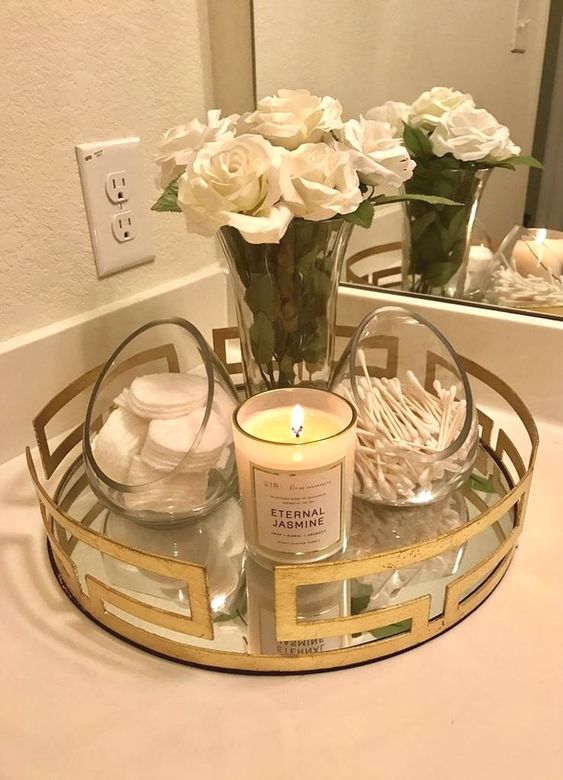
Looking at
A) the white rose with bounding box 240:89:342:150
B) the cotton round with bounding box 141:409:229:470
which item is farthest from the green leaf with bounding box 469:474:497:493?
the white rose with bounding box 240:89:342:150

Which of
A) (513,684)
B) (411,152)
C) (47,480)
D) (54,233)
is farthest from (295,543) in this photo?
(411,152)

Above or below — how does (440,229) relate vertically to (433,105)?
below

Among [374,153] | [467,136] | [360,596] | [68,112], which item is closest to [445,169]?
[467,136]

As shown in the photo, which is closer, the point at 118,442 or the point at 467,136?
the point at 118,442

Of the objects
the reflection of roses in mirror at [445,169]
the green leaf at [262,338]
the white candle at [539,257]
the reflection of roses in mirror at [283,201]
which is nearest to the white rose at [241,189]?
the reflection of roses in mirror at [283,201]

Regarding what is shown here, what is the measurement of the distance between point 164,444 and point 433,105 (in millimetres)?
587

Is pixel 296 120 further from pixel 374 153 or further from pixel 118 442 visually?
pixel 118 442

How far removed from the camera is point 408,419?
623 mm

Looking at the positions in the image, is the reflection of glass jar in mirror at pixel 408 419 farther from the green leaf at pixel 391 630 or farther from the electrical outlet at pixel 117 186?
the electrical outlet at pixel 117 186

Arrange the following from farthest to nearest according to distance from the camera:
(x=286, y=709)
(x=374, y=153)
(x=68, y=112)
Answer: (x=68, y=112)
(x=374, y=153)
(x=286, y=709)

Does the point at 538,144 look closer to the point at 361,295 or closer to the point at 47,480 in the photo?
the point at 361,295

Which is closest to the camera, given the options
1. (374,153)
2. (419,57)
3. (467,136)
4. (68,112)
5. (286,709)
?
(286,709)

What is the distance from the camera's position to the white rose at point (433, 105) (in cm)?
86

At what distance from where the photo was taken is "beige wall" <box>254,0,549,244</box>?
0.92 meters
